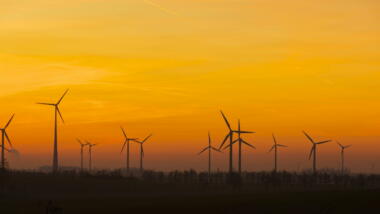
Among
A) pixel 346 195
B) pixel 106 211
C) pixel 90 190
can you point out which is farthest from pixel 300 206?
pixel 90 190

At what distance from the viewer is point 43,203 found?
380ft

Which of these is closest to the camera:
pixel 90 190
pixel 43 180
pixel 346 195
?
pixel 346 195

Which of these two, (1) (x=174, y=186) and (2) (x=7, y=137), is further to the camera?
(1) (x=174, y=186)

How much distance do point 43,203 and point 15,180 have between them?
226ft

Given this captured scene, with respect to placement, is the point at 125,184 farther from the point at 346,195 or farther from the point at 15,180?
the point at 346,195

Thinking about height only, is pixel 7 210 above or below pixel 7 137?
below

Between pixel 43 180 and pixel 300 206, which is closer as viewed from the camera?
pixel 300 206

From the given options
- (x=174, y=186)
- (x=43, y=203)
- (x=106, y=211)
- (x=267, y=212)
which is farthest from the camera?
(x=174, y=186)

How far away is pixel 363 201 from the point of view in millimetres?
95750

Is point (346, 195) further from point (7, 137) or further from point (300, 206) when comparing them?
point (7, 137)

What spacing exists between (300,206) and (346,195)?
12687 mm

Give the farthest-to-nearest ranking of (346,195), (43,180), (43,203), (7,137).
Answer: (43,180)
(7,137)
(43,203)
(346,195)

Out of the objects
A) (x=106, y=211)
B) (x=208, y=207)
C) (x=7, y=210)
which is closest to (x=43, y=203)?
(x=7, y=210)

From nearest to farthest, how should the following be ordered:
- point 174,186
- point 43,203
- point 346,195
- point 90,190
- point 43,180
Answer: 1. point 346,195
2. point 43,203
3. point 90,190
4. point 43,180
5. point 174,186
